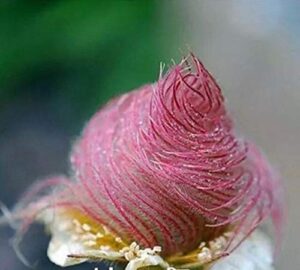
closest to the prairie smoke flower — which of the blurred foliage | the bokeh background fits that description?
the bokeh background

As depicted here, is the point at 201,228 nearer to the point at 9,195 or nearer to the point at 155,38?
the point at 9,195

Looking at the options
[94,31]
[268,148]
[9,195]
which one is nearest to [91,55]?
[94,31]

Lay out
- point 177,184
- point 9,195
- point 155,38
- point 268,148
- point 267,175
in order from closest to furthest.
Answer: point 177,184 < point 267,175 < point 9,195 < point 155,38 < point 268,148

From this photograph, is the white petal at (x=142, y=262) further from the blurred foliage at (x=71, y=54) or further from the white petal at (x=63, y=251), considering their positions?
the blurred foliage at (x=71, y=54)

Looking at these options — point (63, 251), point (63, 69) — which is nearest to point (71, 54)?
point (63, 69)

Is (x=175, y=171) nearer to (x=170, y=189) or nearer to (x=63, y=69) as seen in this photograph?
(x=170, y=189)
